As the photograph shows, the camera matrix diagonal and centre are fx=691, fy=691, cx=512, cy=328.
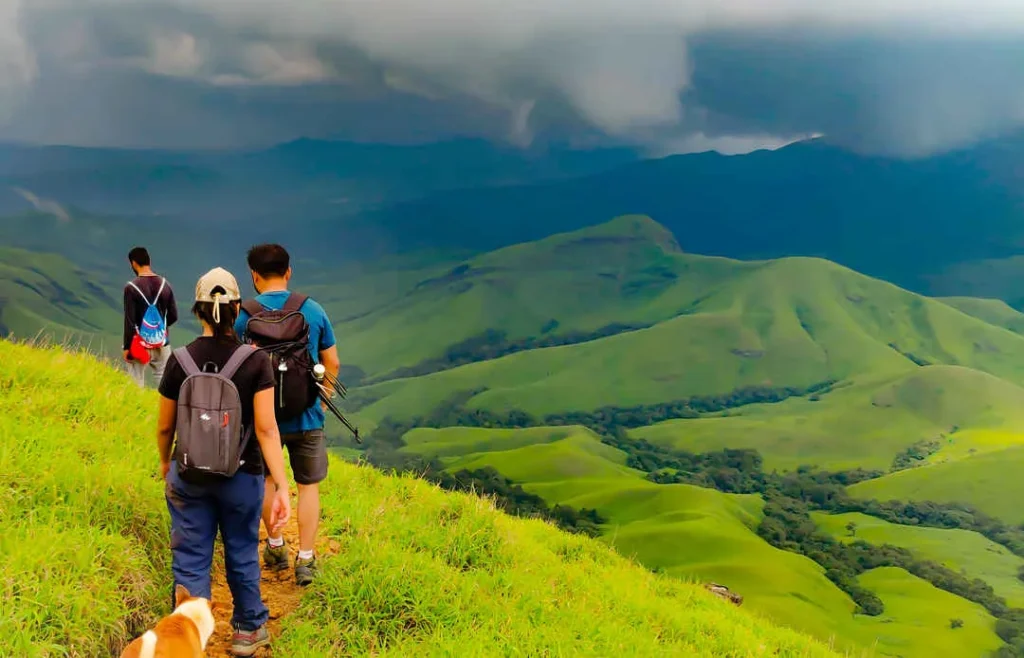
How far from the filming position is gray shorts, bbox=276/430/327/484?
618 centimetres

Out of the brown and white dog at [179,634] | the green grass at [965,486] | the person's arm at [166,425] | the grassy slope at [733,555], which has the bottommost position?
the grassy slope at [733,555]

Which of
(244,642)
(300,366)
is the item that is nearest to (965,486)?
(300,366)

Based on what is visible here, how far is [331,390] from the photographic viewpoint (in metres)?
6.09

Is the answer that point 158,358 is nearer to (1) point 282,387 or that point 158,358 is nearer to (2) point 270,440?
(1) point 282,387

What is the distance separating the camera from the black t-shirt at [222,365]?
4.73m

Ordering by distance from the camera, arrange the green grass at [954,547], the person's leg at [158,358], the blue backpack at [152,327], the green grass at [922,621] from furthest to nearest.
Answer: the green grass at [954,547], the green grass at [922,621], the person's leg at [158,358], the blue backpack at [152,327]

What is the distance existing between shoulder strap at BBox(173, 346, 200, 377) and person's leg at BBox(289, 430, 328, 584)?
5.34 feet

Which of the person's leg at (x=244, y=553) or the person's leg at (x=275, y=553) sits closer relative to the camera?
the person's leg at (x=244, y=553)

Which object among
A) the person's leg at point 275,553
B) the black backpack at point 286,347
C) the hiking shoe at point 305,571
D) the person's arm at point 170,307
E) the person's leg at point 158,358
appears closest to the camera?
the black backpack at point 286,347

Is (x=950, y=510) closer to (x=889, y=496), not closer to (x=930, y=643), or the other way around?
(x=889, y=496)

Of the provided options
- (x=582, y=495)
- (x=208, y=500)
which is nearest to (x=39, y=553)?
(x=208, y=500)

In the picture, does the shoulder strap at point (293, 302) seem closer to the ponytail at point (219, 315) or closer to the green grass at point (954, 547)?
the ponytail at point (219, 315)

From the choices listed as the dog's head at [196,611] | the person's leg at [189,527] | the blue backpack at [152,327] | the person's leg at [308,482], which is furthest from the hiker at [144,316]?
the dog's head at [196,611]

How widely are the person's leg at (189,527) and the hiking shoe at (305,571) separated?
4.79ft
